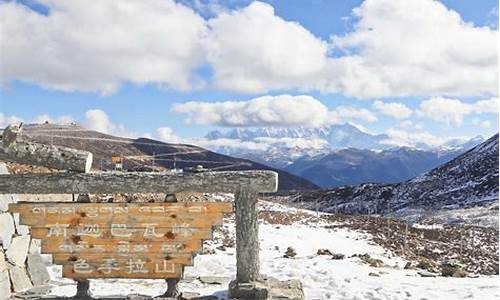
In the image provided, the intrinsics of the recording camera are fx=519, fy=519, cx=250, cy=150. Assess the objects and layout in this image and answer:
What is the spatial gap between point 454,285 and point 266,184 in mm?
6933

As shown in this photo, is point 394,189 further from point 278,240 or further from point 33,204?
point 33,204

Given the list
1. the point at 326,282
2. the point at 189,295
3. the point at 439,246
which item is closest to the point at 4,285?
the point at 189,295

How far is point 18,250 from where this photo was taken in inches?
414

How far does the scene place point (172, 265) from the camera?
9133 mm

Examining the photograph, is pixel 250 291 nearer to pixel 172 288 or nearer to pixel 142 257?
pixel 172 288

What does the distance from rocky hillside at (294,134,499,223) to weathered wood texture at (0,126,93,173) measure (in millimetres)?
58669

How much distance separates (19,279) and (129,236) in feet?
9.82

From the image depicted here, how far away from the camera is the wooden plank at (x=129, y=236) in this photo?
29.8 ft

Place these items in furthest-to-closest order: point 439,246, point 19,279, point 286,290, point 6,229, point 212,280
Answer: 1. point 439,246
2. point 212,280
3. point 19,279
4. point 6,229
5. point 286,290

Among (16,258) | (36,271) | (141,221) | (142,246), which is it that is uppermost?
(141,221)

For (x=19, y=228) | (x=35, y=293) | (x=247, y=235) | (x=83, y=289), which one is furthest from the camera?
(x=19, y=228)

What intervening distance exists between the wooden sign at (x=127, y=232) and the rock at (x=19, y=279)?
5.30ft

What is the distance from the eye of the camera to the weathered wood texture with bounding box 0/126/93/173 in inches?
359

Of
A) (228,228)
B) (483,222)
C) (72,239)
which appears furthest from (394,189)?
(72,239)
